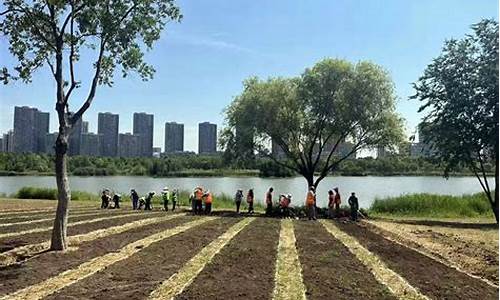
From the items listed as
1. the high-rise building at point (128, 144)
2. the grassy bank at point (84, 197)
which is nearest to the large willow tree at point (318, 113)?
the grassy bank at point (84, 197)

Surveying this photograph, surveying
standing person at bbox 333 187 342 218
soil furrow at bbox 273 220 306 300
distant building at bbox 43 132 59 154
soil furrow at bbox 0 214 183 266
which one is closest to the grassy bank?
distant building at bbox 43 132 59 154

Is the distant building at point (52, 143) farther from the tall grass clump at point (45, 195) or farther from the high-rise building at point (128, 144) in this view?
the high-rise building at point (128, 144)

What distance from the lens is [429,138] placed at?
1133 inches

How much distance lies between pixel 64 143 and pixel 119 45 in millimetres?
3299

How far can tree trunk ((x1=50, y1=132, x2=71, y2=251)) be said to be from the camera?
40.9 feet

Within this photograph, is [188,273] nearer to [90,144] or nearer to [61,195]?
[61,195]

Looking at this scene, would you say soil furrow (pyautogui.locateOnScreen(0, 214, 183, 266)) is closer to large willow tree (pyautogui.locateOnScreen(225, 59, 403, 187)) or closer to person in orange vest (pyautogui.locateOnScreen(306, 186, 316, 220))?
person in orange vest (pyautogui.locateOnScreen(306, 186, 316, 220))

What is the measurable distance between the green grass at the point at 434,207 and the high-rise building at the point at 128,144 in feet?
249

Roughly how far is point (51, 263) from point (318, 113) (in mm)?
27019

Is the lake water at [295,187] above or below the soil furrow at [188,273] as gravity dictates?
above

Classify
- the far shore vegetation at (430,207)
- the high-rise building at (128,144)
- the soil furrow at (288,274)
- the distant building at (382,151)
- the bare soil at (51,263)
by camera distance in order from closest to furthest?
the soil furrow at (288,274), the bare soil at (51,263), the far shore vegetation at (430,207), the distant building at (382,151), the high-rise building at (128,144)

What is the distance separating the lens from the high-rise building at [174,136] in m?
102

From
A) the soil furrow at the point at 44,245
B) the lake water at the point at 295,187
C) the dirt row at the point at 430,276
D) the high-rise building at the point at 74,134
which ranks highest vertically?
the high-rise building at the point at 74,134

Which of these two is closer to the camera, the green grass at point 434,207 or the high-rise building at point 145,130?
the green grass at point 434,207
